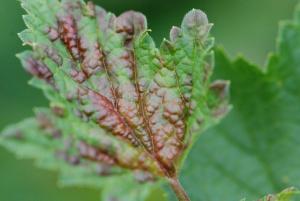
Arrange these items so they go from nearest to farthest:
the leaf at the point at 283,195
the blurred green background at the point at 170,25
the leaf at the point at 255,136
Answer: the leaf at the point at 283,195
the leaf at the point at 255,136
the blurred green background at the point at 170,25

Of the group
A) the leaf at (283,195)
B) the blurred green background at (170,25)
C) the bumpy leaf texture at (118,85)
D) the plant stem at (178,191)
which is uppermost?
the blurred green background at (170,25)

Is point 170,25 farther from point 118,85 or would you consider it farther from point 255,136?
point 118,85

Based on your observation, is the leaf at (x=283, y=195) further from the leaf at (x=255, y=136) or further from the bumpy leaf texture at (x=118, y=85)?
the leaf at (x=255, y=136)

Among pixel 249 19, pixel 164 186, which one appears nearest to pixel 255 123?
pixel 164 186

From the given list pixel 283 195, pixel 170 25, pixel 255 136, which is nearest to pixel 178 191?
pixel 283 195

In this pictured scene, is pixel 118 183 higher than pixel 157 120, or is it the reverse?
pixel 157 120

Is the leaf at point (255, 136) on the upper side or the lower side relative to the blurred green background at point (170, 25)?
lower

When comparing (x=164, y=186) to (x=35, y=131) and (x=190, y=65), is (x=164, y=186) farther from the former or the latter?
(x=35, y=131)

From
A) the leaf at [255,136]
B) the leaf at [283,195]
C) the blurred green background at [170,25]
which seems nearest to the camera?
the leaf at [283,195]

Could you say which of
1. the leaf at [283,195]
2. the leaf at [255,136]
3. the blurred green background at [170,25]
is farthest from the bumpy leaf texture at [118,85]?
the blurred green background at [170,25]
